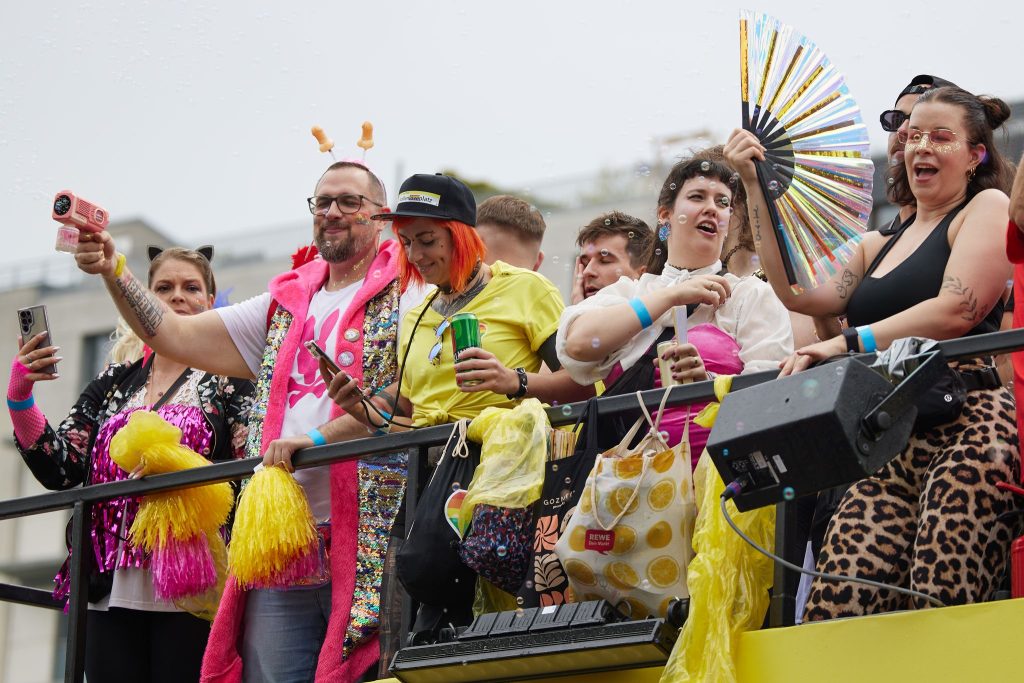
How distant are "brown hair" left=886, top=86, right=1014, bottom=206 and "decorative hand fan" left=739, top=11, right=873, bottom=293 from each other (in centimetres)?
27

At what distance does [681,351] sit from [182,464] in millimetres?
1870

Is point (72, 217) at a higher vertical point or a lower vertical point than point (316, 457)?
higher

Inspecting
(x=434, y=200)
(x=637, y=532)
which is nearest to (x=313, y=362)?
(x=434, y=200)

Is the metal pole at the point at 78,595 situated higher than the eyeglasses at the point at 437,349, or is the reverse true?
the eyeglasses at the point at 437,349

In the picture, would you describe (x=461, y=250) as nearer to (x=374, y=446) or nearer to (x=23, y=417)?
(x=374, y=446)

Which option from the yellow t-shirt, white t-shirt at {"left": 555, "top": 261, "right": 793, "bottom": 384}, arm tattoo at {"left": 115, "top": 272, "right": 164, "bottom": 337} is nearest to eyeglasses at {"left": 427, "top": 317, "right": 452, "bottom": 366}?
the yellow t-shirt

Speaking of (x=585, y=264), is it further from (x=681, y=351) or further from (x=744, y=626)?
(x=744, y=626)

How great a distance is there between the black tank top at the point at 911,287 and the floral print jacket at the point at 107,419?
96.5 inches

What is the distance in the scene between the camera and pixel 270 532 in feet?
16.1

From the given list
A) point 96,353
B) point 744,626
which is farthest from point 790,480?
point 96,353

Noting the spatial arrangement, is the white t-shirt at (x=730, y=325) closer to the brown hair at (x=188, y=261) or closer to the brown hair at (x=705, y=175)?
the brown hair at (x=705, y=175)

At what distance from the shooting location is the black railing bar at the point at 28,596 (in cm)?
610

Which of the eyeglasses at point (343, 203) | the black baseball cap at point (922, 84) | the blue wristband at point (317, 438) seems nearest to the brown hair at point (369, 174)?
the eyeglasses at point (343, 203)

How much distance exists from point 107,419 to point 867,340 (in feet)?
9.96
